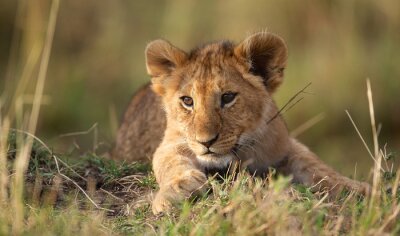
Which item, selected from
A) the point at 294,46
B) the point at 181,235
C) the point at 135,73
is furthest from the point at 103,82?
the point at 181,235

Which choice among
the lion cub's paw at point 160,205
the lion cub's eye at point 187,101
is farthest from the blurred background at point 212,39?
the lion cub's paw at point 160,205

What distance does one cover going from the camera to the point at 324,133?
1227 cm

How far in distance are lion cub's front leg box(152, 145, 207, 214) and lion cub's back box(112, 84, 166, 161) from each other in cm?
123

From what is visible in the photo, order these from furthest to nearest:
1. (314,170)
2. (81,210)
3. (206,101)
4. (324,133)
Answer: (324,133) → (314,170) → (206,101) → (81,210)

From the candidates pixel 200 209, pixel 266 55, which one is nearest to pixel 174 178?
pixel 200 209

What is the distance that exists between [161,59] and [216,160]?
112 cm

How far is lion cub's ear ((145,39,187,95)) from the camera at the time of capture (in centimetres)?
654

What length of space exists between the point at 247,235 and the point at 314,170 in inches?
78.9

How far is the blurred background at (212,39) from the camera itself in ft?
40.1

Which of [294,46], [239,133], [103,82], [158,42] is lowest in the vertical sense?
[103,82]

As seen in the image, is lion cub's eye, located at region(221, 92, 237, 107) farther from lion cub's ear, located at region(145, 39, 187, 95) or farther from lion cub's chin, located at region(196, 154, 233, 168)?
lion cub's ear, located at region(145, 39, 187, 95)

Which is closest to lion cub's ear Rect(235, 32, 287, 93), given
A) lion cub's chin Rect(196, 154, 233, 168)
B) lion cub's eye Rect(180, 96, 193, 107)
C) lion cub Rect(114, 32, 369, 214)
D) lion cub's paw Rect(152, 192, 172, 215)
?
lion cub Rect(114, 32, 369, 214)

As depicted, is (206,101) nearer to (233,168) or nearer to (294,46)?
(233,168)

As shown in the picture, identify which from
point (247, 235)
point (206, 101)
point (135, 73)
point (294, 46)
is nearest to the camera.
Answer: point (247, 235)
